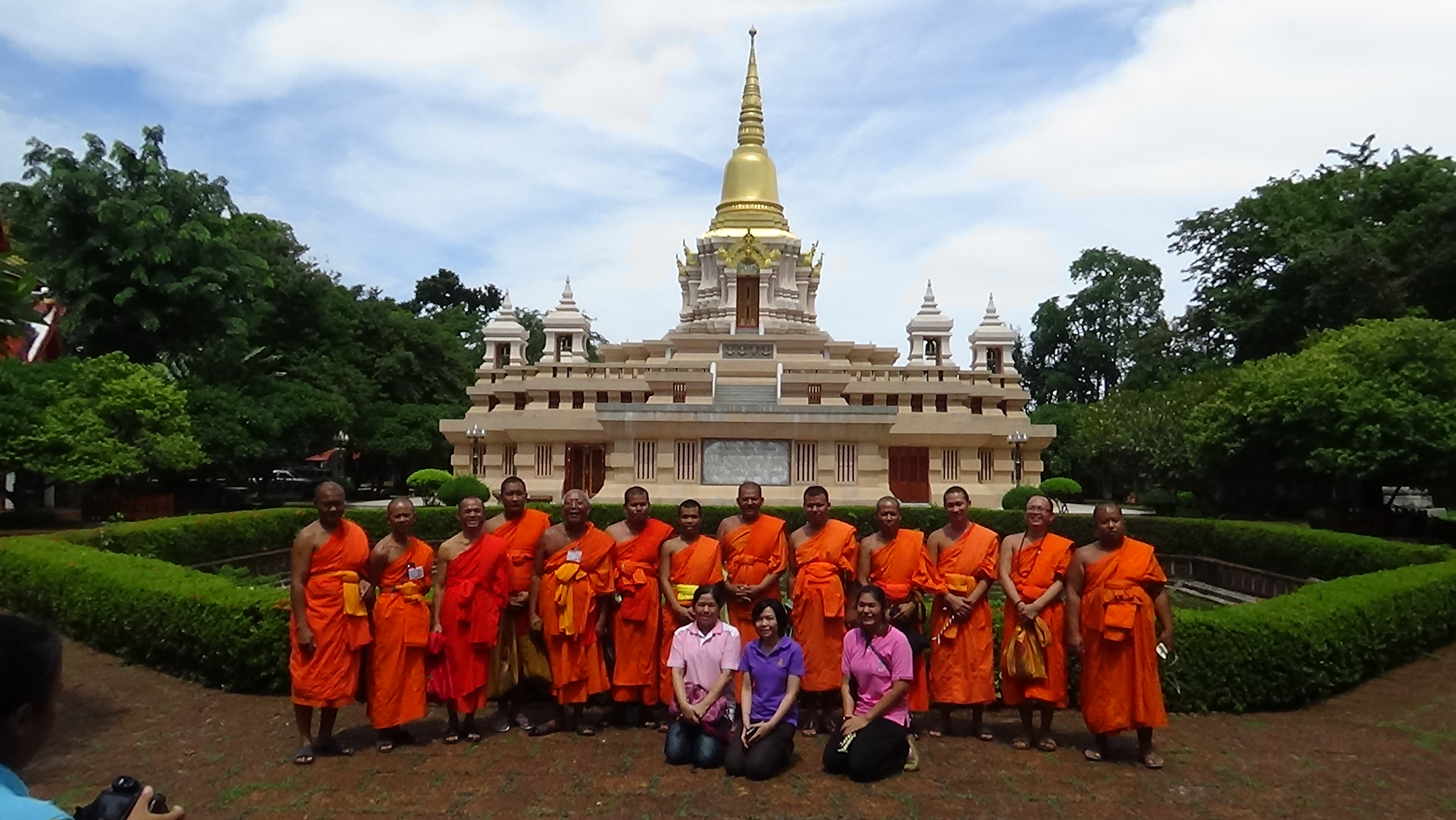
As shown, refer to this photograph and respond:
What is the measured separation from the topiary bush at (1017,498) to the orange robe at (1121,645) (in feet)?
53.0

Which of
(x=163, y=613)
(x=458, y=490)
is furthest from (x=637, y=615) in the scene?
(x=458, y=490)

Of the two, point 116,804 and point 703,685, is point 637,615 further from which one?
point 116,804

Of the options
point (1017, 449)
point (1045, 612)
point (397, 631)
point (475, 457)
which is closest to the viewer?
point (397, 631)

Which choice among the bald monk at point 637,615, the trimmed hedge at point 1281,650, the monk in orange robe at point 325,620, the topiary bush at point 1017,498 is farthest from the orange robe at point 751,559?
the topiary bush at point 1017,498

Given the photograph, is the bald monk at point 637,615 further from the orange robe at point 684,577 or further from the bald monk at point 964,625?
the bald monk at point 964,625

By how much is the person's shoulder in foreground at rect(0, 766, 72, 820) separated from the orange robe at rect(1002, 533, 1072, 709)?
20.2 feet

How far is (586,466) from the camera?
2806 cm

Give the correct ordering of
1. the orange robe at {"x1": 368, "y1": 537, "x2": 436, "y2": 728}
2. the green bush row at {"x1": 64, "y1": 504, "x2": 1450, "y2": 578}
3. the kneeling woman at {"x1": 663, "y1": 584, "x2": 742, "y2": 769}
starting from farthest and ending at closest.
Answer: the green bush row at {"x1": 64, "y1": 504, "x2": 1450, "y2": 578}, the orange robe at {"x1": 368, "y1": 537, "x2": 436, "y2": 728}, the kneeling woman at {"x1": 663, "y1": 584, "x2": 742, "y2": 769}

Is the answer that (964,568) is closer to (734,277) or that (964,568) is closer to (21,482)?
(734,277)

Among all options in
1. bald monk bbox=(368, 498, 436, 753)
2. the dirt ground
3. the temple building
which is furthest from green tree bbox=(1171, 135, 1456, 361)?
bald monk bbox=(368, 498, 436, 753)

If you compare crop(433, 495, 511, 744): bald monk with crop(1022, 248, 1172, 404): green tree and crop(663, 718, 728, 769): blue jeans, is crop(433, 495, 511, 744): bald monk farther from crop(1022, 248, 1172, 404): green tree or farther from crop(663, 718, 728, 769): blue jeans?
crop(1022, 248, 1172, 404): green tree

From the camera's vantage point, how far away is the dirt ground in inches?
231

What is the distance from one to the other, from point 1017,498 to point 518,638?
18346 millimetres

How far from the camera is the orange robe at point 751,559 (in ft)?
24.2
